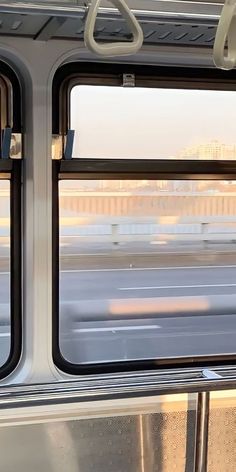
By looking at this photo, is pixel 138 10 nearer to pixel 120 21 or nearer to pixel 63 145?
pixel 120 21

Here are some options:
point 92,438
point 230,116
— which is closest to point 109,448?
point 92,438

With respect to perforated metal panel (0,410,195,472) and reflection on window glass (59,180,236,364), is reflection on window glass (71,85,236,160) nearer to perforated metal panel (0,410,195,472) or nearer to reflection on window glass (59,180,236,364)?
reflection on window glass (59,180,236,364)

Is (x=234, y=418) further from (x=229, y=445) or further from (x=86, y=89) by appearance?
(x=86, y=89)

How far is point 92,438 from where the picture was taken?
2039mm

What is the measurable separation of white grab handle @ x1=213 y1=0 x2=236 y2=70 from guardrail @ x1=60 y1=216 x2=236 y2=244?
4.27 ft

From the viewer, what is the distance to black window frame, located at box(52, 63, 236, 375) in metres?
2.46

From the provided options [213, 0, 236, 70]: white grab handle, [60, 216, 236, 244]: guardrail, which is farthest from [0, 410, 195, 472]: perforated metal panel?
[213, 0, 236, 70]: white grab handle

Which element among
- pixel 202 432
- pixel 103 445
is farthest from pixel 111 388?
pixel 202 432

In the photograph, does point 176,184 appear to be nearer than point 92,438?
No

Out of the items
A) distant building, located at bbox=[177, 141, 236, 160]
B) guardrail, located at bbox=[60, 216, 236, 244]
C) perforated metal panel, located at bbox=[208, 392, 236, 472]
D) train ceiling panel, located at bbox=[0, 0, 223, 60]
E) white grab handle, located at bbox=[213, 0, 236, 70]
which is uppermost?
train ceiling panel, located at bbox=[0, 0, 223, 60]

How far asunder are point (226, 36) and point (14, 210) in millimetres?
1354

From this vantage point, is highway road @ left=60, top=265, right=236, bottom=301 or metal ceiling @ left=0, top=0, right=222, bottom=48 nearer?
metal ceiling @ left=0, top=0, right=222, bottom=48

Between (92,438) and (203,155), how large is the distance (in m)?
1.22

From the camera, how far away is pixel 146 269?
2746 mm
